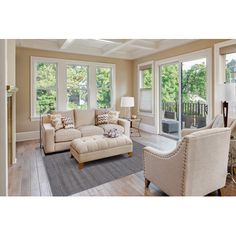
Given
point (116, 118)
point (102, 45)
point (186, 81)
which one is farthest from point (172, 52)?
point (116, 118)

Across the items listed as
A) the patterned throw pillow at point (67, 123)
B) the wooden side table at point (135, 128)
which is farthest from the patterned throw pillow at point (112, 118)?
the patterned throw pillow at point (67, 123)

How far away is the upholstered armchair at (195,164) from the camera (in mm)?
1815

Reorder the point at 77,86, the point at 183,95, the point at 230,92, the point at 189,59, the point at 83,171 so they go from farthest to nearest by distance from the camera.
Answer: the point at 77,86 < the point at 183,95 < the point at 189,59 < the point at 83,171 < the point at 230,92

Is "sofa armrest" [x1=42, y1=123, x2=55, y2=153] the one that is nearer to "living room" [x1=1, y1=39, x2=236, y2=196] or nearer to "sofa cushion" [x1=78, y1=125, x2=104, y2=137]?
"living room" [x1=1, y1=39, x2=236, y2=196]

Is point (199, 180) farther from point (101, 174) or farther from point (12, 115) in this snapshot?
point (12, 115)

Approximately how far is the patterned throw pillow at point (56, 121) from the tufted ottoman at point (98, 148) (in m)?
0.97

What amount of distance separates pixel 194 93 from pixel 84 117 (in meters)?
2.89

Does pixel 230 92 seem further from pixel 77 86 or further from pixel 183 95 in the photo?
pixel 77 86

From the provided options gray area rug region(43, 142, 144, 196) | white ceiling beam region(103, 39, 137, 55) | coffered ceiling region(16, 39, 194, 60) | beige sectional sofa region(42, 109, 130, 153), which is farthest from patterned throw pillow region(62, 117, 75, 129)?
white ceiling beam region(103, 39, 137, 55)

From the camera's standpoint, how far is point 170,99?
5562mm

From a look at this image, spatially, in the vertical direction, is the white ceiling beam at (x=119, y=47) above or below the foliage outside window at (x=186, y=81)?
above

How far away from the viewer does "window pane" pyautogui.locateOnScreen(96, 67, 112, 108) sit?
6.35m

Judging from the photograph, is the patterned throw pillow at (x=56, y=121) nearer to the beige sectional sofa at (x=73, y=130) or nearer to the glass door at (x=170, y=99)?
the beige sectional sofa at (x=73, y=130)
